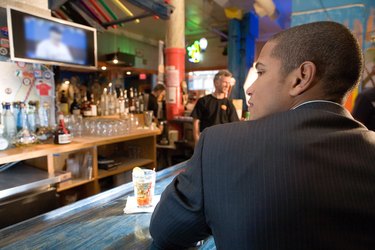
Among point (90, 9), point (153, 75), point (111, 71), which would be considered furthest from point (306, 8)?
point (153, 75)

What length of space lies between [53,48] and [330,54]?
193 centimetres

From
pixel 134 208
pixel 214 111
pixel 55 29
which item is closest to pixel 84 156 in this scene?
pixel 55 29

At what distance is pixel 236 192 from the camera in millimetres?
508

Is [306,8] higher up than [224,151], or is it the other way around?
[306,8]

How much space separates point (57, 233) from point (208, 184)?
0.54 m

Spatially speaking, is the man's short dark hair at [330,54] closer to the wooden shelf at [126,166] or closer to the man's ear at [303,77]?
the man's ear at [303,77]

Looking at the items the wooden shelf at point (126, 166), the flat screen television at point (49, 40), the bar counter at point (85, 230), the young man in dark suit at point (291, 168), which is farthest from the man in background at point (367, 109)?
the flat screen television at point (49, 40)

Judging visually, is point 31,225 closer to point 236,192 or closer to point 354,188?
point 236,192

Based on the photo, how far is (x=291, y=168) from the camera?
0.47m

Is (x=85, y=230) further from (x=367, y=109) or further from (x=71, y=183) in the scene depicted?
(x=367, y=109)

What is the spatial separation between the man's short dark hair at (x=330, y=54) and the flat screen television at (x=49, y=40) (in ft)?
5.88

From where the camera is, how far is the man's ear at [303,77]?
56 centimetres

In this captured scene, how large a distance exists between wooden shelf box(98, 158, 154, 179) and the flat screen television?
0.92m

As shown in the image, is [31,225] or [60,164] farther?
[60,164]
